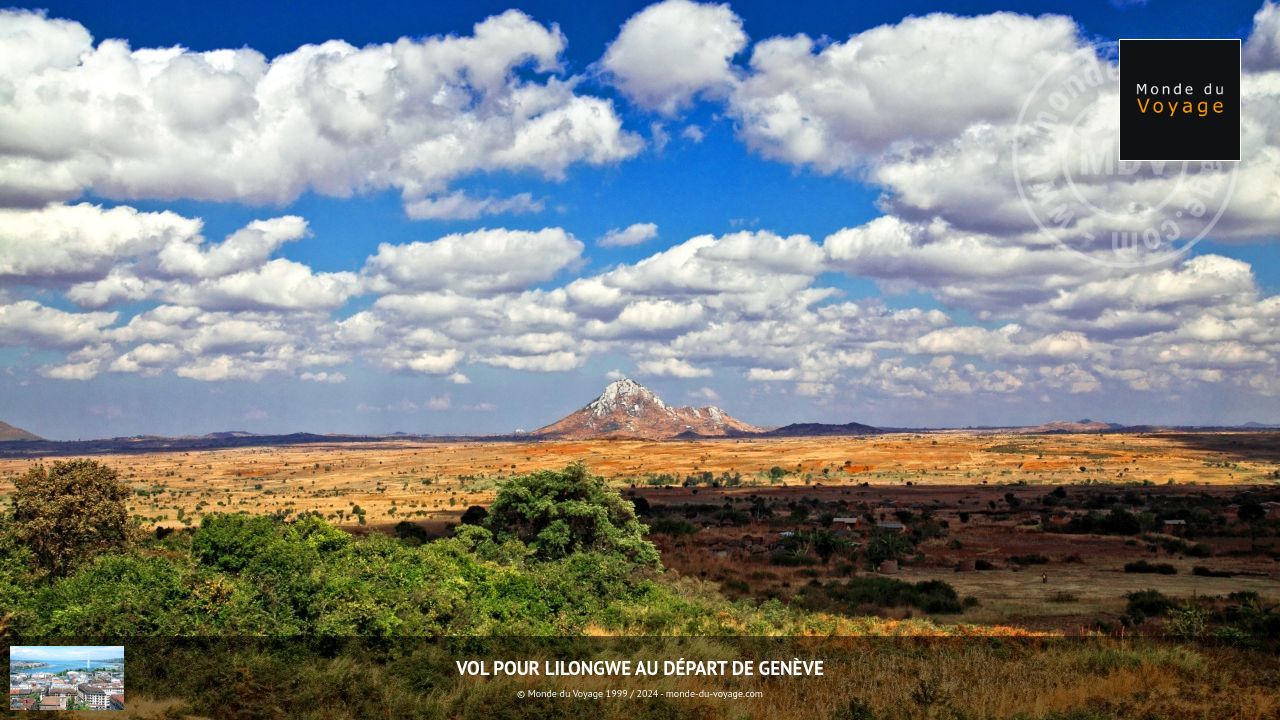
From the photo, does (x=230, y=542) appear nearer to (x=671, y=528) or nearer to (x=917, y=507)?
(x=671, y=528)

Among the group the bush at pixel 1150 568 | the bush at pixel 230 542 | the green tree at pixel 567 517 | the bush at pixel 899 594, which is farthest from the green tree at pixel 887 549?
the bush at pixel 230 542

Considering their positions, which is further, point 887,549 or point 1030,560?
point 887,549

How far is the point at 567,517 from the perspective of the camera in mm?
27906

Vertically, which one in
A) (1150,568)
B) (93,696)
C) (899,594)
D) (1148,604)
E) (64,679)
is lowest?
(1150,568)

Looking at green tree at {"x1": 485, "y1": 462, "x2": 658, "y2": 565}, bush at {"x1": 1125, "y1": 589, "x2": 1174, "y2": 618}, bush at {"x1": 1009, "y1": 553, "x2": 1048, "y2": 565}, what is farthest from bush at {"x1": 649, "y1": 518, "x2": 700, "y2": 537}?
bush at {"x1": 1125, "y1": 589, "x2": 1174, "y2": 618}

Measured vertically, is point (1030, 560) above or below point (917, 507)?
above

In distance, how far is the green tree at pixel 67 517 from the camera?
23.7 meters

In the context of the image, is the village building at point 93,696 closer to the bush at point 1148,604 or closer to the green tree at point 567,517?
the green tree at point 567,517

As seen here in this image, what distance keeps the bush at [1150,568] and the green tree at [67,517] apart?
3874 centimetres

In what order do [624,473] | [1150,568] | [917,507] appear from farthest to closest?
1. [624,473]
2. [917,507]
3. [1150,568]

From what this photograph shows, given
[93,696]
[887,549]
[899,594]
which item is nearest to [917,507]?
[887,549]

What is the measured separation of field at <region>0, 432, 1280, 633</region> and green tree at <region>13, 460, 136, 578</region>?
1517 cm

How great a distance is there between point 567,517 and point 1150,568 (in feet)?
85.5

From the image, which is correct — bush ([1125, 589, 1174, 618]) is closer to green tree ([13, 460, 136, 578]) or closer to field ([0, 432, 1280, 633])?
field ([0, 432, 1280, 633])
